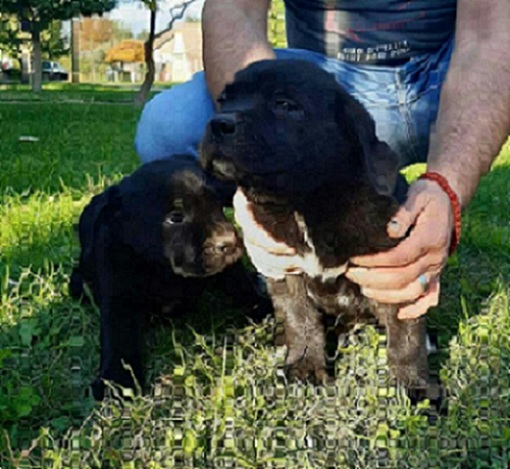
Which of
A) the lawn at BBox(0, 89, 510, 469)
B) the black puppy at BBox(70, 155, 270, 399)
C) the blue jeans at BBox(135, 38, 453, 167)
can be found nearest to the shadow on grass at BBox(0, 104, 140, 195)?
the blue jeans at BBox(135, 38, 453, 167)

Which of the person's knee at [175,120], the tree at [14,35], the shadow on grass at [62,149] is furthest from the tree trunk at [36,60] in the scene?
the person's knee at [175,120]

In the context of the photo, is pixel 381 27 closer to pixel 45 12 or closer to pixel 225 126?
pixel 225 126

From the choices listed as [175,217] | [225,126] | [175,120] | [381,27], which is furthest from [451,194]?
[175,120]

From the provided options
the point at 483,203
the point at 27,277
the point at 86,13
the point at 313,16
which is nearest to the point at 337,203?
the point at 313,16

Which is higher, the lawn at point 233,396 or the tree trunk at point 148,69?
the lawn at point 233,396

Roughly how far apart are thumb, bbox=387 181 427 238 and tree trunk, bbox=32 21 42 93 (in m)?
13.1

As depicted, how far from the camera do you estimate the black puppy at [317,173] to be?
60.9 inches

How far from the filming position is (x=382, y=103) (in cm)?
248

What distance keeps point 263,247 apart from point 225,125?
1.16 feet

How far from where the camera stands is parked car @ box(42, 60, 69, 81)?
57.5ft

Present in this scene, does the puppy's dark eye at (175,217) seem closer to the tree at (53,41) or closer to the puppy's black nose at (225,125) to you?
the puppy's black nose at (225,125)

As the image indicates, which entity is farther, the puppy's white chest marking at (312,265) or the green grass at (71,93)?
the green grass at (71,93)

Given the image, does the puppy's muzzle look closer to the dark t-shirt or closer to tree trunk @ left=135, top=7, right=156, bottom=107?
the dark t-shirt

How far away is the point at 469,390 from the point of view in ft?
5.94
